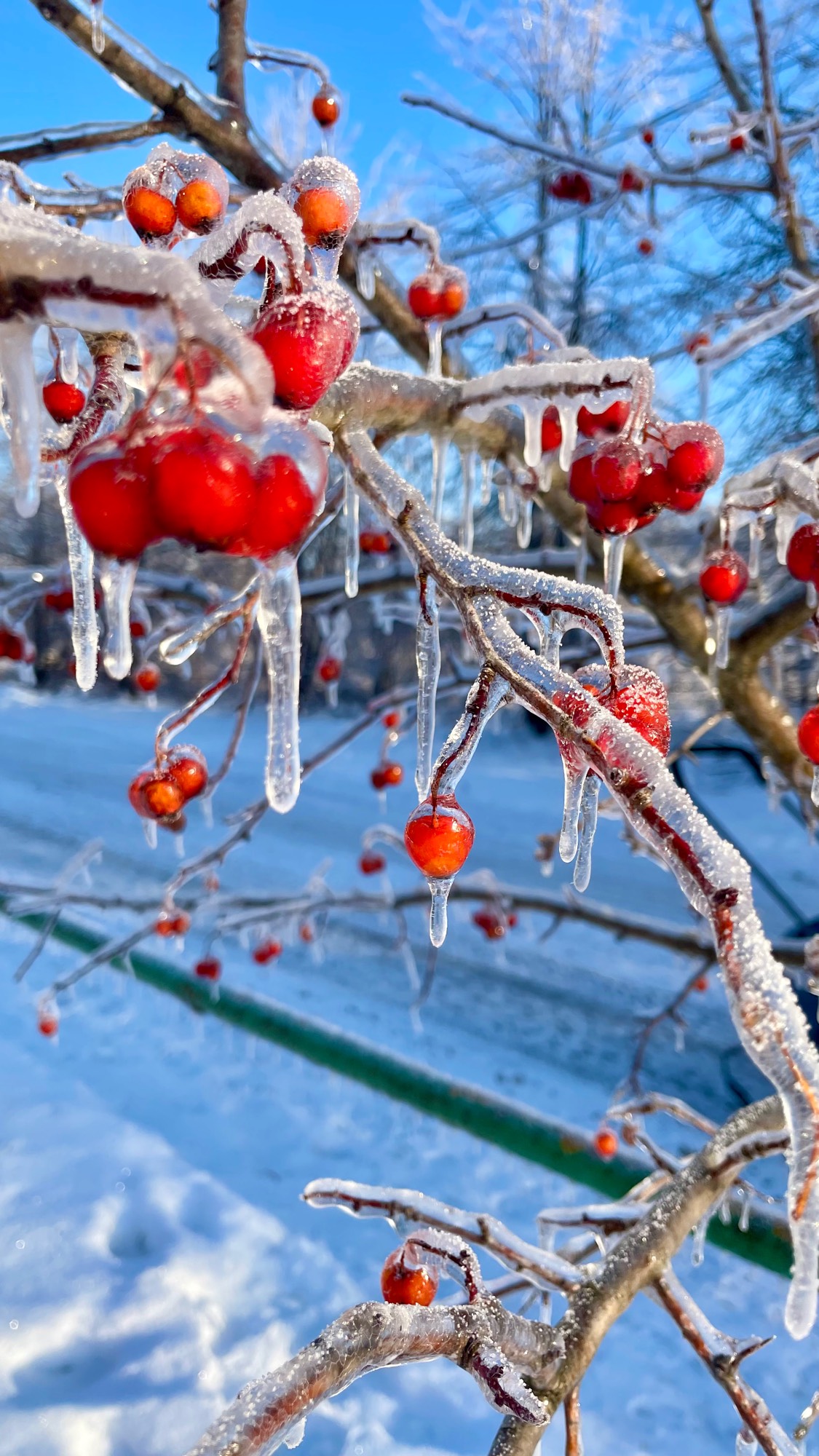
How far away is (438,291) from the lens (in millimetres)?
1609

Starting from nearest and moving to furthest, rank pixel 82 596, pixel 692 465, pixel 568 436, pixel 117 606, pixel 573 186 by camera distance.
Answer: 1. pixel 117 606
2. pixel 82 596
3. pixel 692 465
4. pixel 568 436
5. pixel 573 186

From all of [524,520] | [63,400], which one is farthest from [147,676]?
[63,400]

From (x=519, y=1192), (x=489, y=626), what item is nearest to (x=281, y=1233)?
(x=519, y=1192)

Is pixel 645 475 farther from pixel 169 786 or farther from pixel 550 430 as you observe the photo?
pixel 169 786

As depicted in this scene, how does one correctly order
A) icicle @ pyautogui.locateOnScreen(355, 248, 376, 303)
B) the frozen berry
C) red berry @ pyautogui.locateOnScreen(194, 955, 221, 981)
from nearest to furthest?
the frozen berry, icicle @ pyautogui.locateOnScreen(355, 248, 376, 303), red berry @ pyautogui.locateOnScreen(194, 955, 221, 981)

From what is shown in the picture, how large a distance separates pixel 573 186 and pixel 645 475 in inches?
107

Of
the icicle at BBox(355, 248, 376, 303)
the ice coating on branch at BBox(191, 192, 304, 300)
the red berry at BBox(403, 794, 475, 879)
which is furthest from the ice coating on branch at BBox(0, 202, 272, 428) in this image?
the icicle at BBox(355, 248, 376, 303)

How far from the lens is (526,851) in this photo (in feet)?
21.8

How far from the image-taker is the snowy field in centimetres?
186

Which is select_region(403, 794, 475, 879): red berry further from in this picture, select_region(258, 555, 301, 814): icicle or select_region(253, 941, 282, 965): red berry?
select_region(253, 941, 282, 965): red berry

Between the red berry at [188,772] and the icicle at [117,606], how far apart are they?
2.18 ft

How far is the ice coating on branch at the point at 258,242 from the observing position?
22.4 inches

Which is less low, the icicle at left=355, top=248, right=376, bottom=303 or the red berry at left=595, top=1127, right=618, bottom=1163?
the icicle at left=355, top=248, right=376, bottom=303

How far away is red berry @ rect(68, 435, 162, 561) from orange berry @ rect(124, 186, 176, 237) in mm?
521
